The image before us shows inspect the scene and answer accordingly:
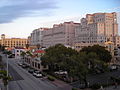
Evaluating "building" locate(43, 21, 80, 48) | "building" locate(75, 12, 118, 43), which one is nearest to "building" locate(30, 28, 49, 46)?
"building" locate(43, 21, 80, 48)

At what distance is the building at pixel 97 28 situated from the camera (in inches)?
4051

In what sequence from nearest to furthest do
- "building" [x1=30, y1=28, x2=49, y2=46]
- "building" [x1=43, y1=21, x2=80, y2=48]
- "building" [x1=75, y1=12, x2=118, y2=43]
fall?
"building" [x1=75, y1=12, x2=118, y2=43] → "building" [x1=43, y1=21, x2=80, y2=48] → "building" [x1=30, y1=28, x2=49, y2=46]

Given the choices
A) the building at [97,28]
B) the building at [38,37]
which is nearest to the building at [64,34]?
the building at [97,28]

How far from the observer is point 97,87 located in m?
26.1

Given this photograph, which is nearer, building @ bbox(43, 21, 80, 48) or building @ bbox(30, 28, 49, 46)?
building @ bbox(43, 21, 80, 48)

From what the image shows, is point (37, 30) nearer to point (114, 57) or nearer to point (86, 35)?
point (86, 35)

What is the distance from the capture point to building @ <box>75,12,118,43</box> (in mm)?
102887

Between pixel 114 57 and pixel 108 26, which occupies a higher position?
pixel 108 26

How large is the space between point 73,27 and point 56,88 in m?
96.7

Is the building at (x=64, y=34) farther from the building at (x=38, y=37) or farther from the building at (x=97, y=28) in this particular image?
the building at (x=38, y=37)

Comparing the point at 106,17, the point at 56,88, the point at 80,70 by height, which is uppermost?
the point at 106,17

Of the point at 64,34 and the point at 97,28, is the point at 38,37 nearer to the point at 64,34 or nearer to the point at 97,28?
the point at 64,34

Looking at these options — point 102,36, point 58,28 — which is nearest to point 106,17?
point 102,36

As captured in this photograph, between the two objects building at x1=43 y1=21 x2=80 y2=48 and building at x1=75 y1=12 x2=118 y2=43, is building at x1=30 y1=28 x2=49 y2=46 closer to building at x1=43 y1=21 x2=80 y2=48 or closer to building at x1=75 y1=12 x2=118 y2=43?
building at x1=43 y1=21 x2=80 y2=48
